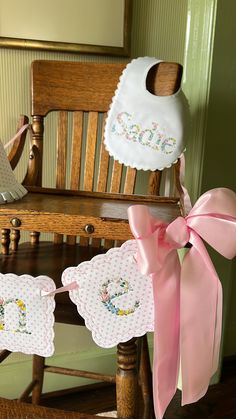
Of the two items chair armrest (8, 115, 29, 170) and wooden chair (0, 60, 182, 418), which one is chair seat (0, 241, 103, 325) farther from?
chair armrest (8, 115, 29, 170)

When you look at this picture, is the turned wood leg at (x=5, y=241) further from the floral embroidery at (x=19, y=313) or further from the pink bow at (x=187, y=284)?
the pink bow at (x=187, y=284)

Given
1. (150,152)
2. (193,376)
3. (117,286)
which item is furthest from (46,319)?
(150,152)

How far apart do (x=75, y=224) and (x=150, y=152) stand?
345mm

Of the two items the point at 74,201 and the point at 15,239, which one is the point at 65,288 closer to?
the point at 74,201

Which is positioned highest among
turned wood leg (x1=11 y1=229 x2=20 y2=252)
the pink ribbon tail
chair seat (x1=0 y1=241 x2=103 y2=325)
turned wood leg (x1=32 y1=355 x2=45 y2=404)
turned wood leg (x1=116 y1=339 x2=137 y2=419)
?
the pink ribbon tail

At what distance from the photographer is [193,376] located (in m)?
0.67

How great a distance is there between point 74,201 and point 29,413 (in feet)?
1.09

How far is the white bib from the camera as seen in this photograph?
0.91 meters

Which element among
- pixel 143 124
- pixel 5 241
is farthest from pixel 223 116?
pixel 5 241

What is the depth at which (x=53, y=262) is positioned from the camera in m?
0.88

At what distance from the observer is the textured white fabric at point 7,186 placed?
0.70m

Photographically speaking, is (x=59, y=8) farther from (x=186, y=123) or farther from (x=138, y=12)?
(x=186, y=123)

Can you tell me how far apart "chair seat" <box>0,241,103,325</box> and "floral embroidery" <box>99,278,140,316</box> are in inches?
4.8

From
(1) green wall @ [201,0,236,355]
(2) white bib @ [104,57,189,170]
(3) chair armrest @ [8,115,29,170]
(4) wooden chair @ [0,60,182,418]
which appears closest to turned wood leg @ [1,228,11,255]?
(4) wooden chair @ [0,60,182,418]
